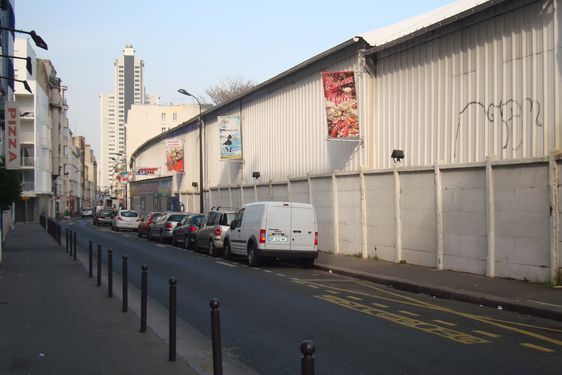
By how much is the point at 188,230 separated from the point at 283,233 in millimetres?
9542

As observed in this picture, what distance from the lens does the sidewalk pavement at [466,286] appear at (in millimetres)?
10906

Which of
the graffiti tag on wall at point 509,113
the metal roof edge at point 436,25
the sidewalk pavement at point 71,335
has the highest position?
the metal roof edge at point 436,25

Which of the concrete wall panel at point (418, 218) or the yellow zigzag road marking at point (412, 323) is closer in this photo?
the yellow zigzag road marking at point (412, 323)

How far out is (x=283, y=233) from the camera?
62.6ft

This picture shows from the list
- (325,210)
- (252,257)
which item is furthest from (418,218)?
(325,210)

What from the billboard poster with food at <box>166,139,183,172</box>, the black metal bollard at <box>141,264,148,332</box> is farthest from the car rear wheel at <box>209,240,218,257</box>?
the billboard poster with food at <box>166,139,183,172</box>

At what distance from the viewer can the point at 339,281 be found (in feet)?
52.1

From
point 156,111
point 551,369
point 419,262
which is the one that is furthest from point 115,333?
point 156,111

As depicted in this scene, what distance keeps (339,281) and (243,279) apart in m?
2.41

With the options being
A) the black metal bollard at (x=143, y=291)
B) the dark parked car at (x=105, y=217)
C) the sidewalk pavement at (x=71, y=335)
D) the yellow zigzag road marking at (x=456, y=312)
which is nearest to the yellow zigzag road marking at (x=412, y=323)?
the yellow zigzag road marking at (x=456, y=312)

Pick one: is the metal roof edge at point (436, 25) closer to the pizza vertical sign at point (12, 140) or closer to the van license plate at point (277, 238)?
the van license plate at point (277, 238)

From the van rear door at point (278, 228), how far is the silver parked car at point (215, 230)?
419 cm

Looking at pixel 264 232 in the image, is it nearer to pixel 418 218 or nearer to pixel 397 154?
pixel 418 218

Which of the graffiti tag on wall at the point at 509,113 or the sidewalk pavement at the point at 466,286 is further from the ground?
the graffiti tag on wall at the point at 509,113
